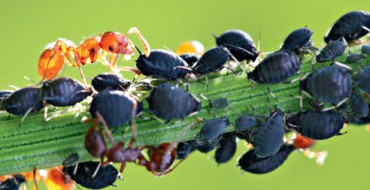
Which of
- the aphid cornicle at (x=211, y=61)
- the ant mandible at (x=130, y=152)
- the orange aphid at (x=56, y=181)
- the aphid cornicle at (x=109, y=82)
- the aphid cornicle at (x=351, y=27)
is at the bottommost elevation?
the orange aphid at (x=56, y=181)

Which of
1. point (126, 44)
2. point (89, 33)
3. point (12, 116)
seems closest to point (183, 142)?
point (12, 116)

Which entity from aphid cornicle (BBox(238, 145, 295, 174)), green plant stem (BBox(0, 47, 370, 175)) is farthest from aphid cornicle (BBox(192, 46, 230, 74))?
aphid cornicle (BBox(238, 145, 295, 174))

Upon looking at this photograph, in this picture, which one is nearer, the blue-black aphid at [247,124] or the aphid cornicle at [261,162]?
the blue-black aphid at [247,124]

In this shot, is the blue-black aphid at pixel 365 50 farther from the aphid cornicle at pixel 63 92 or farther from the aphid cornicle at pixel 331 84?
the aphid cornicle at pixel 63 92

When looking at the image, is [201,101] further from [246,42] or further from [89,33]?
[89,33]

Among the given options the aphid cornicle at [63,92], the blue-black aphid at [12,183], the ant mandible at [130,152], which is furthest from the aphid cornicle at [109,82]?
the blue-black aphid at [12,183]

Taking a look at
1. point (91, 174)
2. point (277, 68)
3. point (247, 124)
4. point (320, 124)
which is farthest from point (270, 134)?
point (91, 174)
